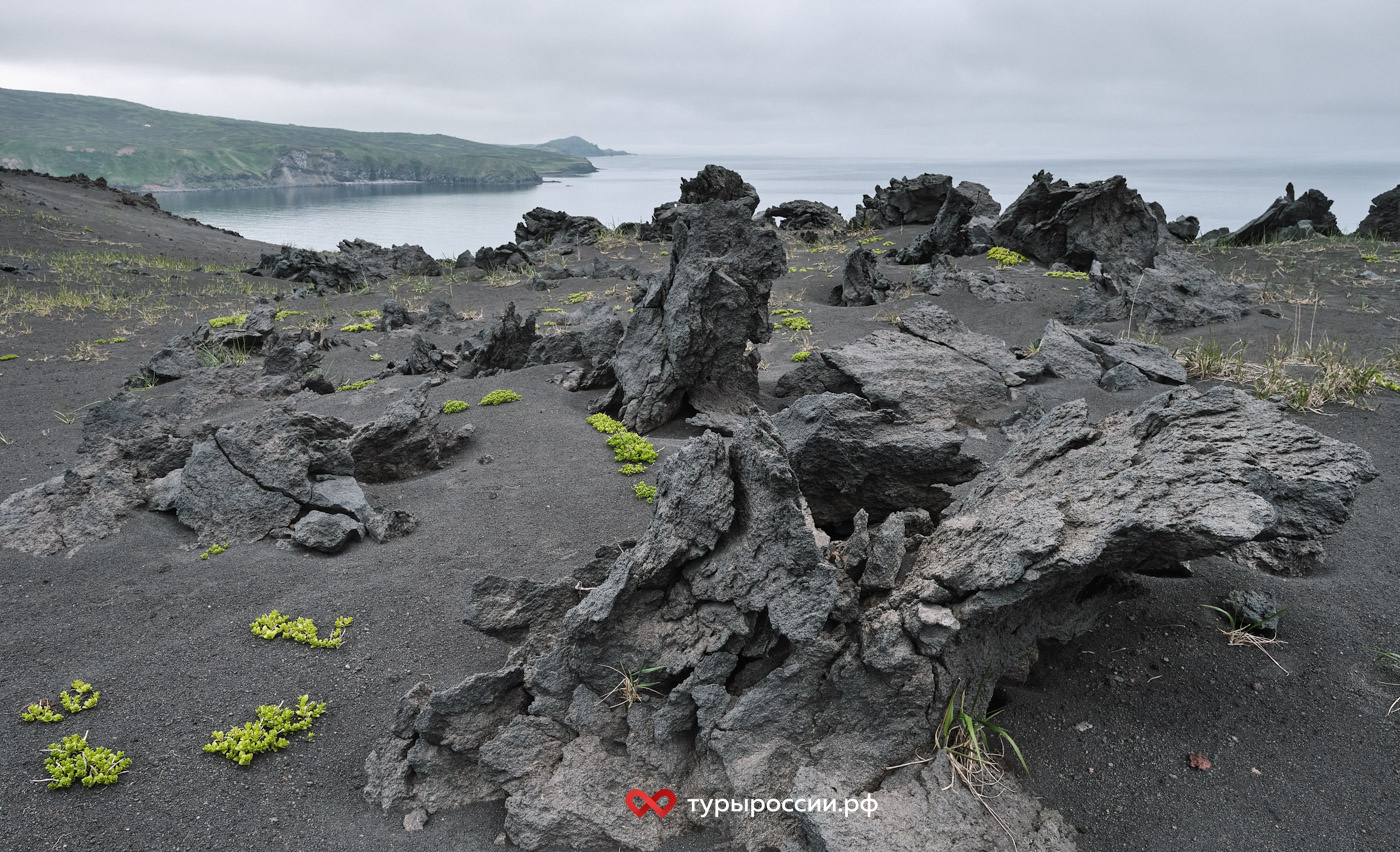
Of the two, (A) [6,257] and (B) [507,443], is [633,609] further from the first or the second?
(A) [6,257]

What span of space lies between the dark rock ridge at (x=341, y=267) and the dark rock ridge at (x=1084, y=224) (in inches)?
977

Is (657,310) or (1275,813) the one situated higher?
(657,310)

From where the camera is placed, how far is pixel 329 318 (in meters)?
22.8

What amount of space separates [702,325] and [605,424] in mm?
2255

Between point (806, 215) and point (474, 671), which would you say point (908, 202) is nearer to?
point (806, 215)

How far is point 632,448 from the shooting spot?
35.7 feet

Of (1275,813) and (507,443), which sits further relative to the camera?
(507,443)

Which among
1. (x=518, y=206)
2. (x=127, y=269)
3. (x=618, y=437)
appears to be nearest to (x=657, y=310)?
(x=618, y=437)

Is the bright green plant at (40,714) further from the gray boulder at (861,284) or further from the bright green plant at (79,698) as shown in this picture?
the gray boulder at (861,284)

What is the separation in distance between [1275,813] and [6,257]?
39.6m

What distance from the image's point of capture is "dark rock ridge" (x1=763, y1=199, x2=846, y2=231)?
36.1 m

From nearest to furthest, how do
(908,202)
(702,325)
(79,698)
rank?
1. (79,698)
2. (702,325)
3. (908,202)

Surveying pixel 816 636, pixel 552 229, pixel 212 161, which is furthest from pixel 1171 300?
pixel 212 161

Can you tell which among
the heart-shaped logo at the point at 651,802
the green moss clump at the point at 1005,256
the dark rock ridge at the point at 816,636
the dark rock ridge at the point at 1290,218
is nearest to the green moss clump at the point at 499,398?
the dark rock ridge at the point at 816,636
